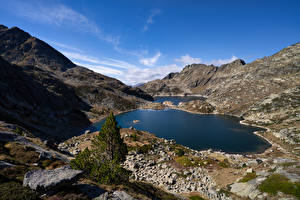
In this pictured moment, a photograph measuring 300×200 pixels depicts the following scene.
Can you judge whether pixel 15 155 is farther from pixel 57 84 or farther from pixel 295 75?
pixel 295 75

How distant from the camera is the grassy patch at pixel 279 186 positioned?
22378 mm

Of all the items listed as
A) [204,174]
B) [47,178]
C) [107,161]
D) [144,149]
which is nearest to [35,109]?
[144,149]

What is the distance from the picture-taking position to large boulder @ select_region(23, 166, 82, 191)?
11.4 m

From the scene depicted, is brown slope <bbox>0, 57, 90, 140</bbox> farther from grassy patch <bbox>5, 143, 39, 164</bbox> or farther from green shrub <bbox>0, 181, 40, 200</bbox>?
green shrub <bbox>0, 181, 40, 200</bbox>

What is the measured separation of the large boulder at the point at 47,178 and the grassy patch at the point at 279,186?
98.2 ft

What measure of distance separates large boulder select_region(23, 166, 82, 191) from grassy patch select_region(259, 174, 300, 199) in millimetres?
29939

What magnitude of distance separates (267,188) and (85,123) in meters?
144

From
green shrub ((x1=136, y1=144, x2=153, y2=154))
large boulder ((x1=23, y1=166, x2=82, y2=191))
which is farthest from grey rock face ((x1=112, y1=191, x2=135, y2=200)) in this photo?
green shrub ((x1=136, y1=144, x2=153, y2=154))

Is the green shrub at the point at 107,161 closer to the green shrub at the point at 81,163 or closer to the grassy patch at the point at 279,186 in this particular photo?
the green shrub at the point at 81,163

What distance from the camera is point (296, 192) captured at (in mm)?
21922

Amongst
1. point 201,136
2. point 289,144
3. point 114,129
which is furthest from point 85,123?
point 289,144

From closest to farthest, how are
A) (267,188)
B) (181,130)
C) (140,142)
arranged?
1. (267,188)
2. (140,142)
3. (181,130)

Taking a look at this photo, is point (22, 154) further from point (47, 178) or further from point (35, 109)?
point (35, 109)

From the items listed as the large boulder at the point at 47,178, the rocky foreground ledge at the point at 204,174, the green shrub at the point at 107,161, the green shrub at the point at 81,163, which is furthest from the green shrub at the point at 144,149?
the large boulder at the point at 47,178
